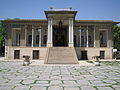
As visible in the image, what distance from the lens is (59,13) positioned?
19.1m

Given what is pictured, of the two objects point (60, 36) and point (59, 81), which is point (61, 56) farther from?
point (59, 81)

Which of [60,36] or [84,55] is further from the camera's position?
[60,36]

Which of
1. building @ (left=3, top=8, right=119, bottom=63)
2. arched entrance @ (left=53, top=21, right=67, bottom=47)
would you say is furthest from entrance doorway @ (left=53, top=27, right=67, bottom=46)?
building @ (left=3, top=8, right=119, bottom=63)

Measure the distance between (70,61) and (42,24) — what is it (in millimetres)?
10111

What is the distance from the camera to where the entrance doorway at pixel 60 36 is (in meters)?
23.5

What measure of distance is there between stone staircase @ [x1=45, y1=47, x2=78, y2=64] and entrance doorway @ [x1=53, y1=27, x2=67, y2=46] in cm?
571

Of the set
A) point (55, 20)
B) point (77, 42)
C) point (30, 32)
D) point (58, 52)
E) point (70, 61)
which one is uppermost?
point (55, 20)

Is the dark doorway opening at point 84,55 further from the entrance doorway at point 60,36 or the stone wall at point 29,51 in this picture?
the stone wall at point 29,51

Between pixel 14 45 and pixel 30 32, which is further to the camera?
pixel 30 32

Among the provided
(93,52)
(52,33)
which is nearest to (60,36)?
(52,33)

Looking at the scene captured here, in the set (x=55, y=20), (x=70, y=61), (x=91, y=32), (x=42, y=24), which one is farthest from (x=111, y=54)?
(x=42, y=24)

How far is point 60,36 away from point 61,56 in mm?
8232

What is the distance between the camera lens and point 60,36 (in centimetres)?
2361

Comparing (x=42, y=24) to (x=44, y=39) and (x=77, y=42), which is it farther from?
(x=77, y=42)
